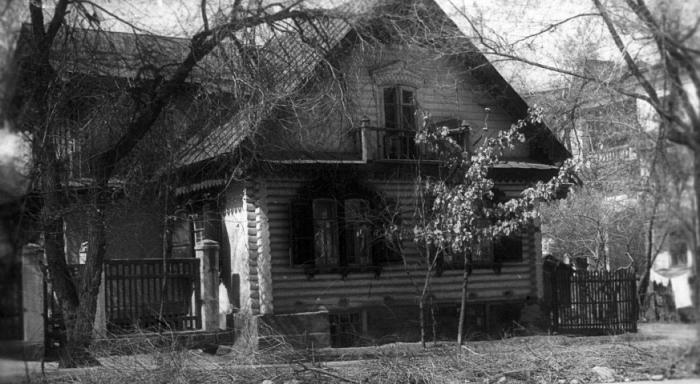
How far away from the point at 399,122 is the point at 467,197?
398cm

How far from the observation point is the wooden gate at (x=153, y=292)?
15352 mm

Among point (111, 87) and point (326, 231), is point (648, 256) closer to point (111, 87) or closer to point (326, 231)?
point (111, 87)

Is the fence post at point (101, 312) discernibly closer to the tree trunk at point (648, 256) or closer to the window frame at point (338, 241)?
the window frame at point (338, 241)

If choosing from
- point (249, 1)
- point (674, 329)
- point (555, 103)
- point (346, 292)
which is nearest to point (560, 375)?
point (674, 329)

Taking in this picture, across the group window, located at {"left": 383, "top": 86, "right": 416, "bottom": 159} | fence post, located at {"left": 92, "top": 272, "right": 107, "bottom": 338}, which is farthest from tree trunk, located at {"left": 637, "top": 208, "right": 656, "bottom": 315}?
window, located at {"left": 383, "top": 86, "right": 416, "bottom": 159}

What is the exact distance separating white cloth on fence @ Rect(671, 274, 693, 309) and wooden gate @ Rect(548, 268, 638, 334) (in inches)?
186

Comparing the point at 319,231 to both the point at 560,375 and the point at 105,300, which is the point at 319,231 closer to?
the point at 105,300

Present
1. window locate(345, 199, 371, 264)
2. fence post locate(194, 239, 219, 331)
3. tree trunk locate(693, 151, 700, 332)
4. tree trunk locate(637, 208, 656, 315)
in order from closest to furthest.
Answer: tree trunk locate(693, 151, 700, 332), tree trunk locate(637, 208, 656, 315), fence post locate(194, 239, 219, 331), window locate(345, 199, 371, 264)

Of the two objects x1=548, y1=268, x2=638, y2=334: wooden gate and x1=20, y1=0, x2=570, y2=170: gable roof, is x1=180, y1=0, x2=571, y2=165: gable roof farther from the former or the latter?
x1=548, y1=268, x2=638, y2=334: wooden gate

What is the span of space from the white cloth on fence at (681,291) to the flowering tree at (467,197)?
33.3 feet

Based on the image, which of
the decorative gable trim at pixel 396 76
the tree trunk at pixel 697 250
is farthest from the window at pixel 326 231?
the tree trunk at pixel 697 250

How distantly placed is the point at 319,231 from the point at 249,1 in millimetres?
7168

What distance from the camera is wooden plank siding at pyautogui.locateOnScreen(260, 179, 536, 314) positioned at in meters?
17.9

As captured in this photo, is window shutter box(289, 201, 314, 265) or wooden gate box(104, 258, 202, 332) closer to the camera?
wooden gate box(104, 258, 202, 332)
